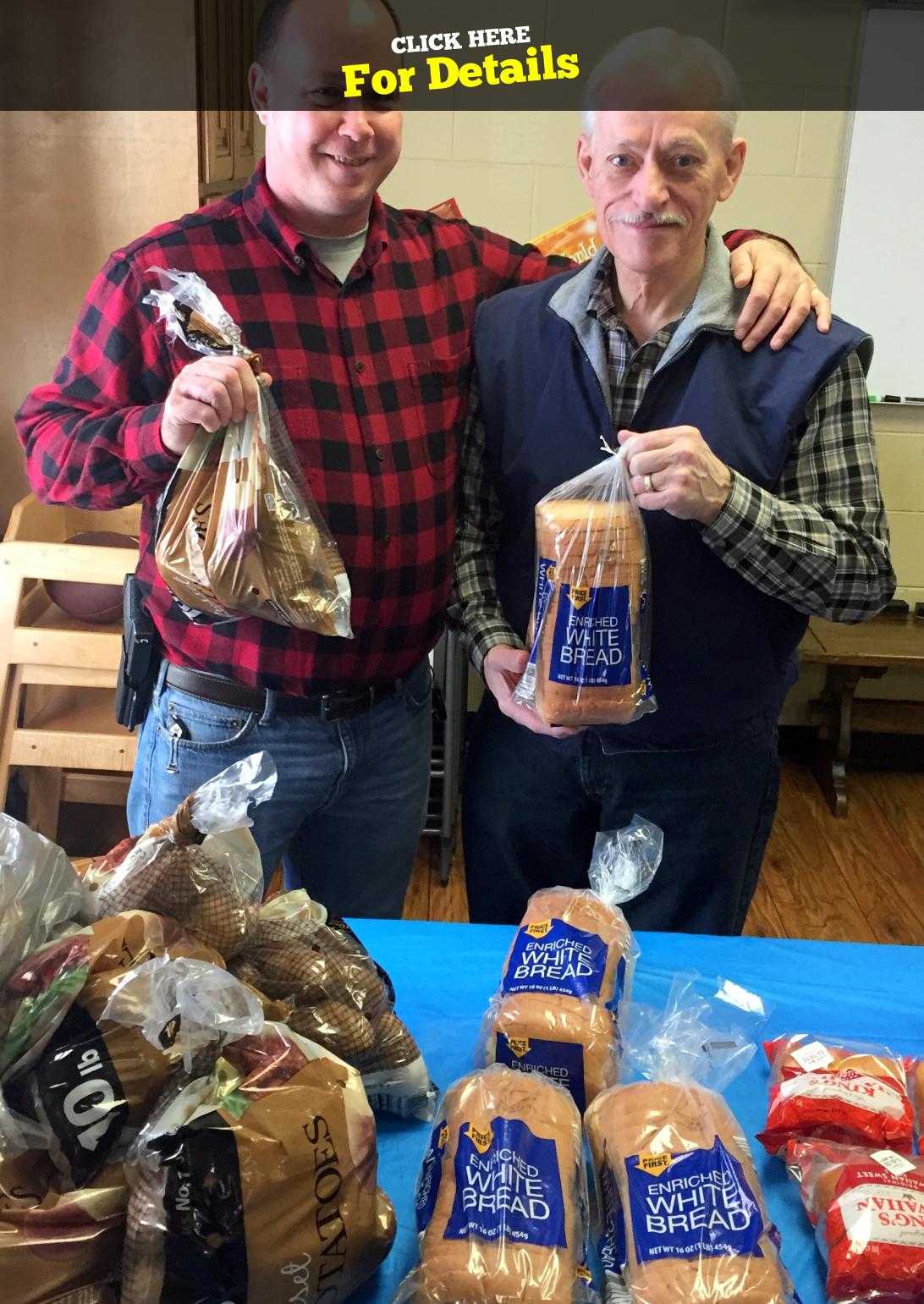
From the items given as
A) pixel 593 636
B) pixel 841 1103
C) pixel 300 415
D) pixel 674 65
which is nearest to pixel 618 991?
pixel 841 1103

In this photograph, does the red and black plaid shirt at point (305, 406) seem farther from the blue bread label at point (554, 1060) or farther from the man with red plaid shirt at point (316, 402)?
the blue bread label at point (554, 1060)

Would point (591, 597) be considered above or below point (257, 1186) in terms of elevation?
above

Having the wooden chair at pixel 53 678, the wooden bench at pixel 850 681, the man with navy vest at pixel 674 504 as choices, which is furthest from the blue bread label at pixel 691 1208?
the wooden bench at pixel 850 681

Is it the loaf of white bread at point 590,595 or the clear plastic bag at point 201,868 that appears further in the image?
the loaf of white bread at point 590,595

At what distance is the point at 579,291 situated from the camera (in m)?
1.37

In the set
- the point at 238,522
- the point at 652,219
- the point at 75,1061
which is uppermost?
the point at 652,219

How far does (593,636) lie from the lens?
1214 mm

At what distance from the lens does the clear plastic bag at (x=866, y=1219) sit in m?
0.79

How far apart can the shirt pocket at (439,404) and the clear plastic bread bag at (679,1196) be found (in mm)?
825

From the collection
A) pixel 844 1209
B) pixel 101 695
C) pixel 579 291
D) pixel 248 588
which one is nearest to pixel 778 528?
pixel 579 291

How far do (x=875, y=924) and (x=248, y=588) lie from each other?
219cm

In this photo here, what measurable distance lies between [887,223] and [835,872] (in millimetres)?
1871

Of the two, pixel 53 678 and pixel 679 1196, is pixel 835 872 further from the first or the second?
pixel 679 1196

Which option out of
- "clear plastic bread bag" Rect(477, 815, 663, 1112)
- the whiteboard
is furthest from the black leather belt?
the whiteboard
